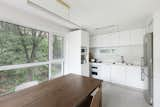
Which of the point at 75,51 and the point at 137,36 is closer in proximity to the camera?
the point at 137,36

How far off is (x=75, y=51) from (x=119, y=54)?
7.01ft

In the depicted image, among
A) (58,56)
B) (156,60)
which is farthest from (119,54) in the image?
(58,56)

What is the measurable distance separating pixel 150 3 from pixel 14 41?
321 cm

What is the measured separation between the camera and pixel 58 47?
359cm

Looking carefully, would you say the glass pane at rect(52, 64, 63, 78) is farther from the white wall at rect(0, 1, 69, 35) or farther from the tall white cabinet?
the white wall at rect(0, 1, 69, 35)

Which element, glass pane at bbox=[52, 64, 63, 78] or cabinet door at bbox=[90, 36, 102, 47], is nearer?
glass pane at bbox=[52, 64, 63, 78]

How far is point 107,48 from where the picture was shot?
4.46 meters

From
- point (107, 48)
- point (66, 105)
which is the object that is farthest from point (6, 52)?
point (107, 48)

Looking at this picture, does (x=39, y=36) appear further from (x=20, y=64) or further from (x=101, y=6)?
(x=101, y=6)

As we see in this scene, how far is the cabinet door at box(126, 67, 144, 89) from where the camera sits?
314 cm

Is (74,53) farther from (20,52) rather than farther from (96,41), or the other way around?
(20,52)

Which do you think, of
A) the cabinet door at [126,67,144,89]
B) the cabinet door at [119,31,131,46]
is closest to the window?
the cabinet door at [119,31,131,46]

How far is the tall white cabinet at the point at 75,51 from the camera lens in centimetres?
349

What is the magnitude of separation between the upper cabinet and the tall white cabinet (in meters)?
0.98
